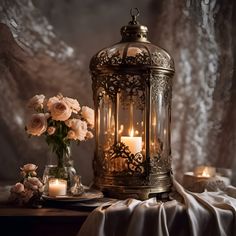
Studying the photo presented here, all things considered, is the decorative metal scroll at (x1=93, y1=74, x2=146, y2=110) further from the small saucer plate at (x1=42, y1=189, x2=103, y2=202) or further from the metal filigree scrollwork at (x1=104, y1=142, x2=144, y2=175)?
the small saucer plate at (x1=42, y1=189, x2=103, y2=202)

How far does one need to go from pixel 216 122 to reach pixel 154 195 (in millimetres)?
515

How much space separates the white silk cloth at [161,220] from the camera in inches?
48.6

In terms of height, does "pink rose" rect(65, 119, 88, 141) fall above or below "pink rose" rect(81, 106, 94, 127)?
below

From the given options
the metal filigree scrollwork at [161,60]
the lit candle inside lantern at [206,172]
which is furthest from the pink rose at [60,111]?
the lit candle inside lantern at [206,172]

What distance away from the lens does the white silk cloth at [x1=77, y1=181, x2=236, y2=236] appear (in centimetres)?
123

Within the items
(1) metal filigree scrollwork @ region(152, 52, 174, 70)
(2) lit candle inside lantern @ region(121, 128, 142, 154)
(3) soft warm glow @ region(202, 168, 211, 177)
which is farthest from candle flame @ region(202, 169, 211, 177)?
(1) metal filigree scrollwork @ region(152, 52, 174, 70)

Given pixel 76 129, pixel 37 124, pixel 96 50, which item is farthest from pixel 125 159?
pixel 96 50

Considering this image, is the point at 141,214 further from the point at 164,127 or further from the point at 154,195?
the point at 164,127

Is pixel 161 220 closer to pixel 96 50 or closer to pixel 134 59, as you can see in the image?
pixel 134 59

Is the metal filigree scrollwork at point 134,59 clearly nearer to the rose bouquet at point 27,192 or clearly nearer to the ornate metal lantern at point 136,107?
the ornate metal lantern at point 136,107

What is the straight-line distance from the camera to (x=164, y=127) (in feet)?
5.24

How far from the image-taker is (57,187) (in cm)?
142

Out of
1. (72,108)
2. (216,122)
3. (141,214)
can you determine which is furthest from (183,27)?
(141,214)

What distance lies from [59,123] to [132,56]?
1.07 feet
